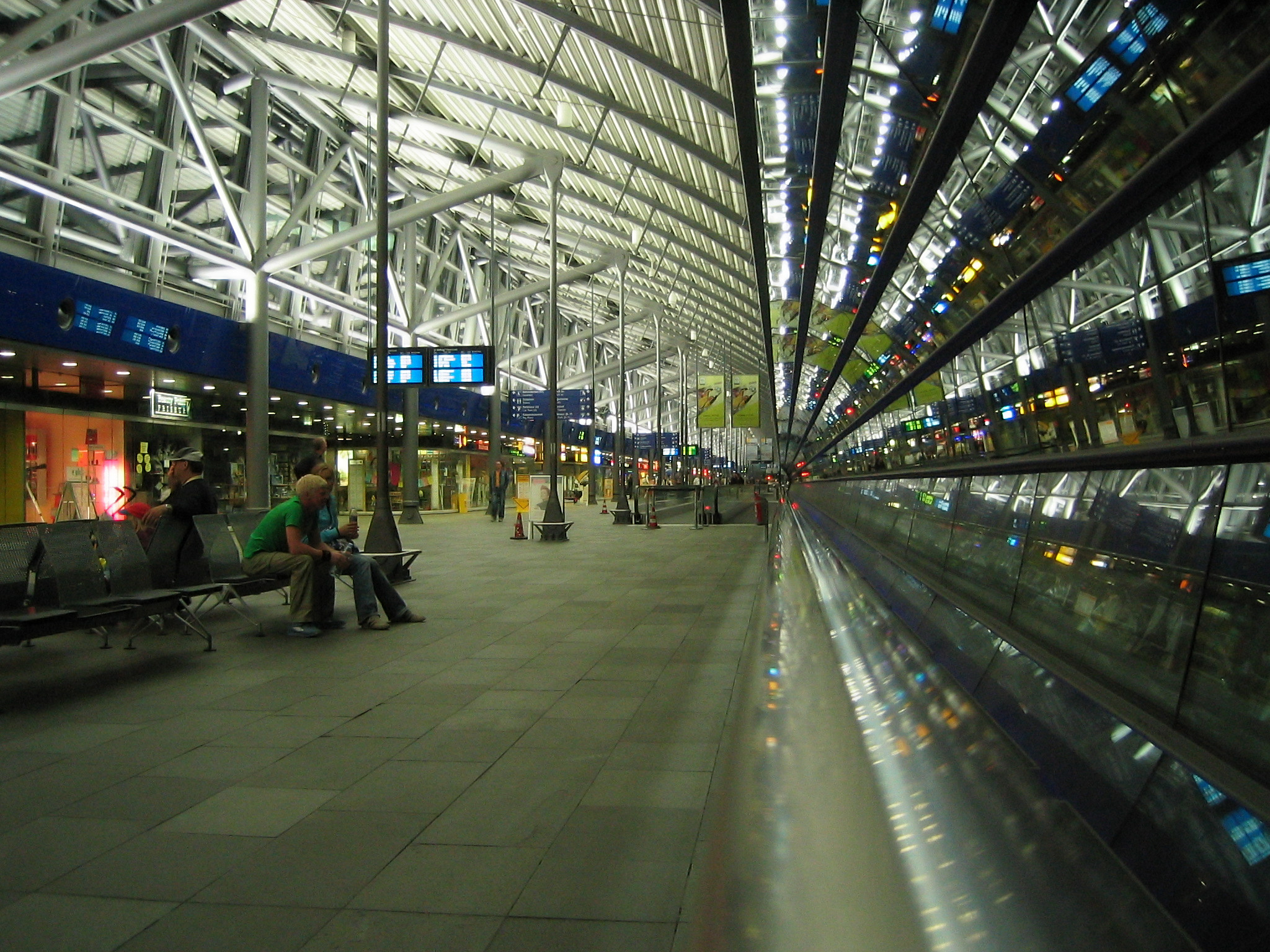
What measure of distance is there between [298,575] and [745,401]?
33505mm

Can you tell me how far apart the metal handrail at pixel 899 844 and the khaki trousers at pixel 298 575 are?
15.5 ft

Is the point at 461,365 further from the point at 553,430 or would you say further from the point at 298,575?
the point at 298,575

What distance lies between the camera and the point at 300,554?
797cm

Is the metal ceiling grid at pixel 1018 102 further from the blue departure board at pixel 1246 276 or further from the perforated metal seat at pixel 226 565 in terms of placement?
the perforated metal seat at pixel 226 565

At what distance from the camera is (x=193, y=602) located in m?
10.3

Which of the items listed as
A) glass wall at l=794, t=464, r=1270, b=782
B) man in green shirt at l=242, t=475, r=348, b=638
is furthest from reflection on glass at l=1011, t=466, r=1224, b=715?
man in green shirt at l=242, t=475, r=348, b=638

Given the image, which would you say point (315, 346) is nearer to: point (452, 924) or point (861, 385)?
point (861, 385)

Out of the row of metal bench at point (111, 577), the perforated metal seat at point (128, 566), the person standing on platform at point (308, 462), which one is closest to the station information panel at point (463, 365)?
the person standing on platform at point (308, 462)

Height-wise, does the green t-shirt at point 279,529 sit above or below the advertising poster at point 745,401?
below

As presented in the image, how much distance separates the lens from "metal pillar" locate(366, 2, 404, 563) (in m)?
12.0

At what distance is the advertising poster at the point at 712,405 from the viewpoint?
37.8m

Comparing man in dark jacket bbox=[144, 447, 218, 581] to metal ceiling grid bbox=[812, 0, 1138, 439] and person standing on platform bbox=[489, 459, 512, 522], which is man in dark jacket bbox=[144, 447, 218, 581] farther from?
person standing on platform bbox=[489, 459, 512, 522]

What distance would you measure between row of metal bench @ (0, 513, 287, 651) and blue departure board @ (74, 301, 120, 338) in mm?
11319

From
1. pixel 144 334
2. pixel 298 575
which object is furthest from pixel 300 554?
pixel 144 334
